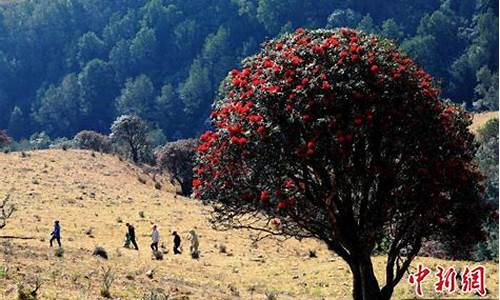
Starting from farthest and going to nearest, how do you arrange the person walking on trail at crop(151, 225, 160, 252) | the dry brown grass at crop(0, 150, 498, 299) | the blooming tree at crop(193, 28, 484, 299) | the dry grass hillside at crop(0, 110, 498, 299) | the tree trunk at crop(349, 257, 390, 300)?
1. the person walking on trail at crop(151, 225, 160, 252)
2. the dry brown grass at crop(0, 150, 498, 299)
3. the dry grass hillside at crop(0, 110, 498, 299)
4. the tree trunk at crop(349, 257, 390, 300)
5. the blooming tree at crop(193, 28, 484, 299)

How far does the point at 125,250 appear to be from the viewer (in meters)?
30.5

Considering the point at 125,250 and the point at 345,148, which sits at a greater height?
→ the point at 125,250

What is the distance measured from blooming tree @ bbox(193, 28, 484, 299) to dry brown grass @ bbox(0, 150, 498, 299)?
5.50 metres

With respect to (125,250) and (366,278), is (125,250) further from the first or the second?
(366,278)

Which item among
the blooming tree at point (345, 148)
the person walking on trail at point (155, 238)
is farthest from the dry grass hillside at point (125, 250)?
the blooming tree at point (345, 148)

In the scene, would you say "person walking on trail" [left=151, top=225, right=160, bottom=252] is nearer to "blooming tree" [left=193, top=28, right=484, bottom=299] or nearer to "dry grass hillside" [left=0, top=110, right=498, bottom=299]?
"dry grass hillside" [left=0, top=110, right=498, bottom=299]

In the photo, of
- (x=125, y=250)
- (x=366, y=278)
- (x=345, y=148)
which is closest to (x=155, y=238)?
(x=125, y=250)

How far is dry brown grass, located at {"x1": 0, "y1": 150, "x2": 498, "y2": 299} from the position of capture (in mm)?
19141

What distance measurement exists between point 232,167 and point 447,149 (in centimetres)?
403

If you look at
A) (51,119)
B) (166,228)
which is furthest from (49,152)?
(51,119)

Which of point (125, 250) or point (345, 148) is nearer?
point (345, 148)

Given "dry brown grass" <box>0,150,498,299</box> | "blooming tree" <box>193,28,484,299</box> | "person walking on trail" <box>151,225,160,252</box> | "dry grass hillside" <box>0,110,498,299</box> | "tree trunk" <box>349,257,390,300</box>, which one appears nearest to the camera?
"blooming tree" <box>193,28,484,299</box>

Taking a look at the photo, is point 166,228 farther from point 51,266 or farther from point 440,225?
point 440,225

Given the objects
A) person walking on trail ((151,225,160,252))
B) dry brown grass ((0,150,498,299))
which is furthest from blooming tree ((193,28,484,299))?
person walking on trail ((151,225,160,252))
